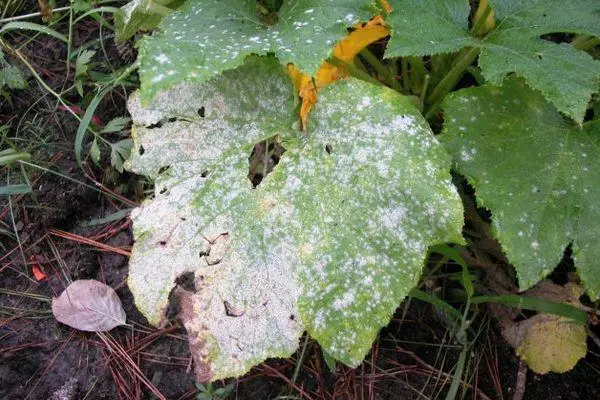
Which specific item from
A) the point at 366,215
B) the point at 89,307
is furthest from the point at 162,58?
the point at 89,307

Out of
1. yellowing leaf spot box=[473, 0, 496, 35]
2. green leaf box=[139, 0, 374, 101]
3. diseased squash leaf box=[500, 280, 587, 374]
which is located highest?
green leaf box=[139, 0, 374, 101]

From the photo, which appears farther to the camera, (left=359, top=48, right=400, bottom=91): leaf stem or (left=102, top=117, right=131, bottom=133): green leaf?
(left=102, top=117, right=131, bottom=133): green leaf

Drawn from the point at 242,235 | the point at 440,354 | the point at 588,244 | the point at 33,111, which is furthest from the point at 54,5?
the point at 588,244

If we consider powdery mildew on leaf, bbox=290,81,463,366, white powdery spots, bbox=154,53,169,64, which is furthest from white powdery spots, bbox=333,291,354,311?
white powdery spots, bbox=154,53,169,64

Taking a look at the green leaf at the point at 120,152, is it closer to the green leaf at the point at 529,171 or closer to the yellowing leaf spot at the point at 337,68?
the yellowing leaf spot at the point at 337,68

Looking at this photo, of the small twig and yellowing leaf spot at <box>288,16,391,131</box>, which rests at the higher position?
yellowing leaf spot at <box>288,16,391,131</box>

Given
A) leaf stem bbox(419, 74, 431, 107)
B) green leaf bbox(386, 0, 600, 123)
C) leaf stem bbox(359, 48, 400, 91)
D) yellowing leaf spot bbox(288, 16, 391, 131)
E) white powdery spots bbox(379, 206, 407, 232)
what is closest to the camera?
green leaf bbox(386, 0, 600, 123)

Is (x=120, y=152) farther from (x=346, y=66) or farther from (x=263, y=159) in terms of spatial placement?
(x=346, y=66)

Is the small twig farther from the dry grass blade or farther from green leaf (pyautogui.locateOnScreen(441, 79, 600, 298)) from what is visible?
the dry grass blade

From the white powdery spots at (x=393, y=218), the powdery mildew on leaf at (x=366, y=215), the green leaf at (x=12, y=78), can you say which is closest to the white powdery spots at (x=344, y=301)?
the powdery mildew on leaf at (x=366, y=215)

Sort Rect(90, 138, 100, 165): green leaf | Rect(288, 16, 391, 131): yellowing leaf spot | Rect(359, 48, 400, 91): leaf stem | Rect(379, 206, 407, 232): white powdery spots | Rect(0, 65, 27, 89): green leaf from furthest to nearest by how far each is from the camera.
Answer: Rect(0, 65, 27, 89): green leaf
Rect(90, 138, 100, 165): green leaf
Rect(359, 48, 400, 91): leaf stem
Rect(288, 16, 391, 131): yellowing leaf spot
Rect(379, 206, 407, 232): white powdery spots
